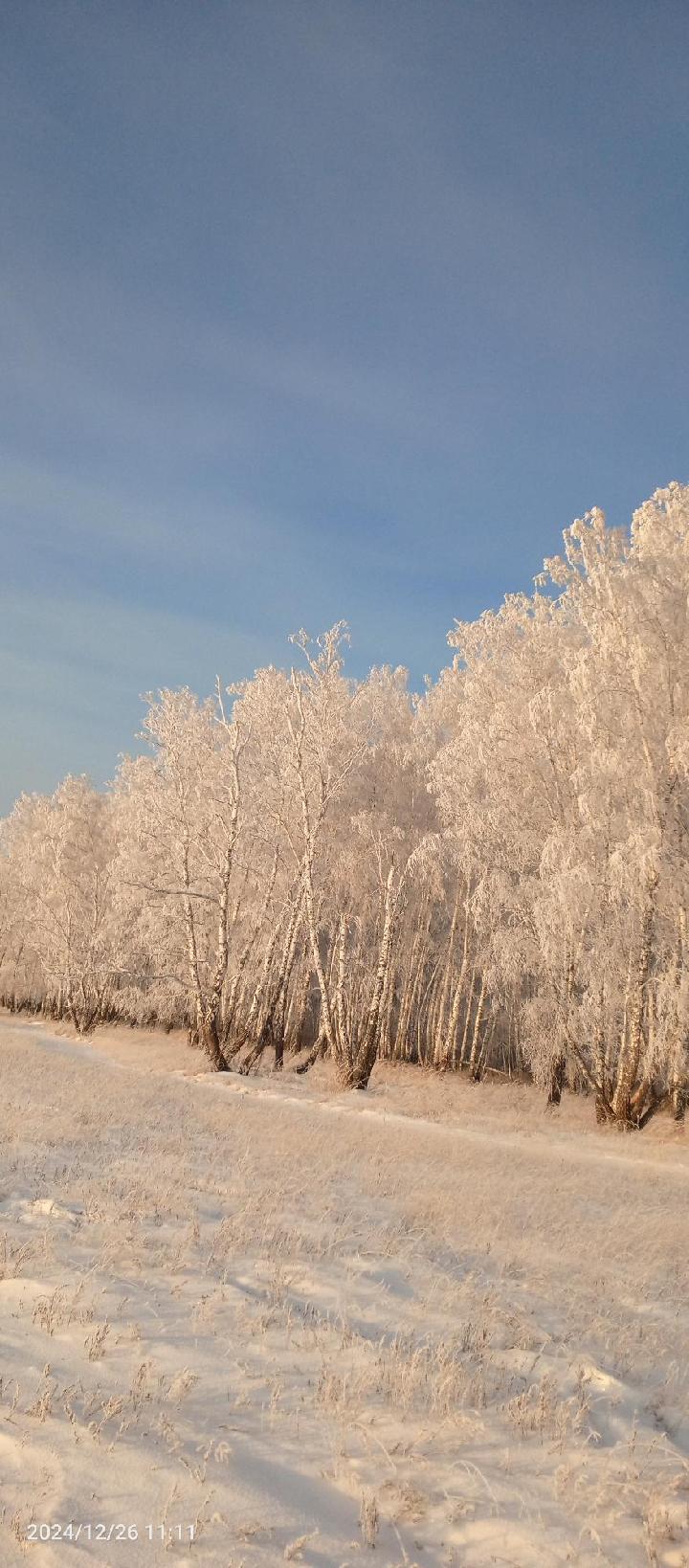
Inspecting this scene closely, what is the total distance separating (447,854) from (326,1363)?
23.8 meters

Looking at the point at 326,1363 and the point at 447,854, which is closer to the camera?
the point at 326,1363

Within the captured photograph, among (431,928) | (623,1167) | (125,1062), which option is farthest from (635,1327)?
(431,928)

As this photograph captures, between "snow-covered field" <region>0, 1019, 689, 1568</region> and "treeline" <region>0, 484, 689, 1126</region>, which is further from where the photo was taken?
"treeline" <region>0, 484, 689, 1126</region>

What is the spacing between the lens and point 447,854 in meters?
28.7

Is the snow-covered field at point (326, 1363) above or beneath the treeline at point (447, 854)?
beneath

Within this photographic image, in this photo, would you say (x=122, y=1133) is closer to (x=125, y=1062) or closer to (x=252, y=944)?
(x=125, y=1062)

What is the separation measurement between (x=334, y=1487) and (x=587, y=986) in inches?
660

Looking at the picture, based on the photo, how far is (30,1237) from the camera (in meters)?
6.66

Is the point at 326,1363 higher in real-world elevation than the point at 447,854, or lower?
lower

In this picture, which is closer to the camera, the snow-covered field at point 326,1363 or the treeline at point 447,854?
the snow-covered field at point 326,1363

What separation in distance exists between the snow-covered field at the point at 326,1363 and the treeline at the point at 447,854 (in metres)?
8.18

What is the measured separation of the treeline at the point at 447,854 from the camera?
59.8 ft

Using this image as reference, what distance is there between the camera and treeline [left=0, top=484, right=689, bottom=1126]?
1822 centimetres

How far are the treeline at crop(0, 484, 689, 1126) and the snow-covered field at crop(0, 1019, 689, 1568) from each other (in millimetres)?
8177
